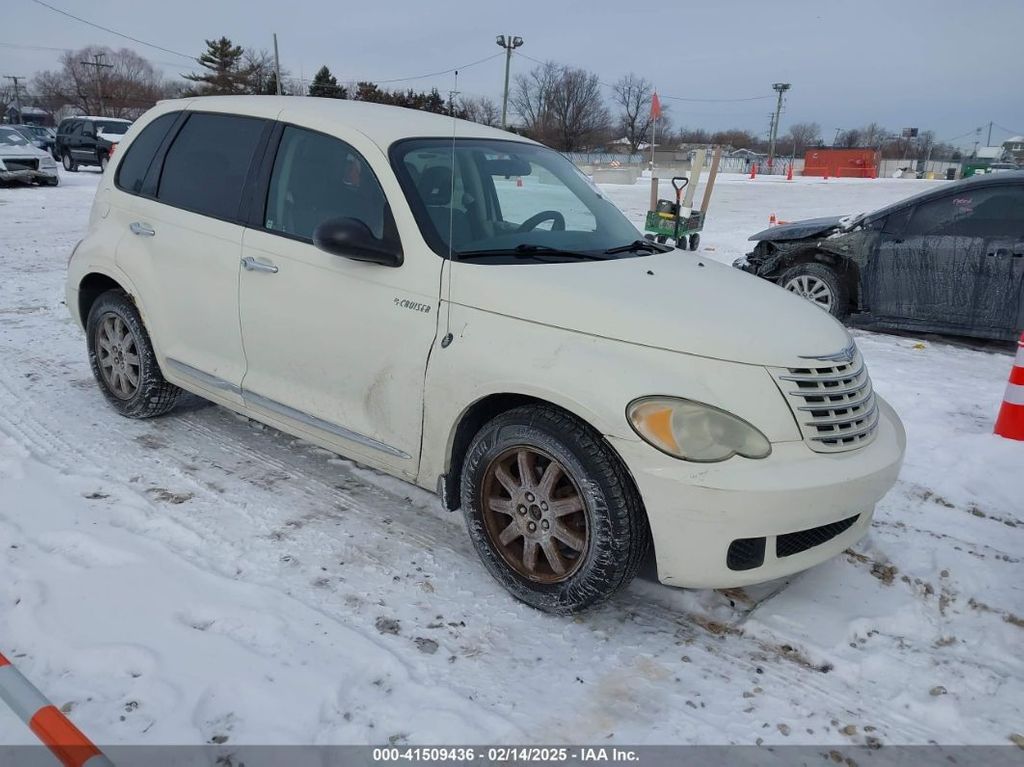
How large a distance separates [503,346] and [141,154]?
3.03 meters

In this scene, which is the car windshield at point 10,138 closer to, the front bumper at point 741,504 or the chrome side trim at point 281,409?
the chrome side trim at point 281,409

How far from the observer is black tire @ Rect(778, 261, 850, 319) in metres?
7.75

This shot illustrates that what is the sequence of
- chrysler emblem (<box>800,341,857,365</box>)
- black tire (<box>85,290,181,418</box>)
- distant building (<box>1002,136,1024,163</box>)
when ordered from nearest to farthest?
chrysler emblem (<box>800,341,857,365</box>), black tire (<box>85,290,181,418</box>), distant building (<box>1002,136,1024,163</box>)

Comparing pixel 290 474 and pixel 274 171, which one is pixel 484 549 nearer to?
pixel 290 474

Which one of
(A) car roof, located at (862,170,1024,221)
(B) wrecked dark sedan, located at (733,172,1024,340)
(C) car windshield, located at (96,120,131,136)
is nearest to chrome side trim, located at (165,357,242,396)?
(B) wrecked dark sedan, located at (733,172,1024,340)

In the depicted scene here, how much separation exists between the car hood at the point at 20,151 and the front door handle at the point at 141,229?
18.3 m

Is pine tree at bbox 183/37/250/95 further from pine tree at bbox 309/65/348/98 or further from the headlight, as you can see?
the headlight

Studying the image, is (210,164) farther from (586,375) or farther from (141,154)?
(586,375)

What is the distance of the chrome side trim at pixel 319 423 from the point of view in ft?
11.1

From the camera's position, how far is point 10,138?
19.6 meters

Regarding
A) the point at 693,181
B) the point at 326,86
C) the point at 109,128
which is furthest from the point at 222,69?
the point at 693,181

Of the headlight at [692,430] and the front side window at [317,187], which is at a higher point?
the front side window at [317,187]

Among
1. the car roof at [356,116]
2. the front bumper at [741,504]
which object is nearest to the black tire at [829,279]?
the car roof at [356,116]

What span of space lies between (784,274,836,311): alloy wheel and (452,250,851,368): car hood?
4919 mm
